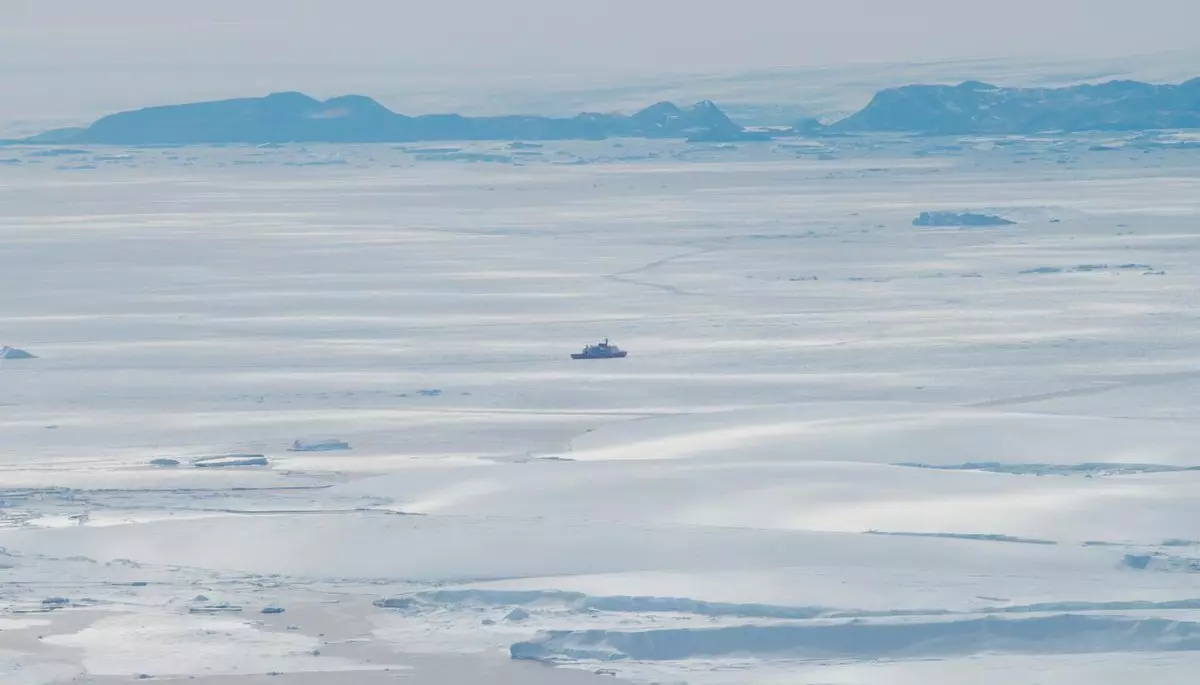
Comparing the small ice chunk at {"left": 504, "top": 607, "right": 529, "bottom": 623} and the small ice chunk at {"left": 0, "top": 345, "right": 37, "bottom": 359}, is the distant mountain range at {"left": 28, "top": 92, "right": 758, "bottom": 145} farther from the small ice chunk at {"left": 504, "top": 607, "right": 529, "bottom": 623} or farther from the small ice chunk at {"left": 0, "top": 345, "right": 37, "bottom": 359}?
the small ice chunk at {"left": 504, "top": 607, "right": 529, "bottom": 623}

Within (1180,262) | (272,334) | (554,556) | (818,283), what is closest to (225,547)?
(554,556)

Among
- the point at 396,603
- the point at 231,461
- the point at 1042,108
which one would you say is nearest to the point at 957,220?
the point at 231,461

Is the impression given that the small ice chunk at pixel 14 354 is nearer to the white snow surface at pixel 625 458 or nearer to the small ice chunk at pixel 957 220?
the white snow surface at pixel 625 458

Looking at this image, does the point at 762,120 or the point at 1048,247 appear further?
the point at 762,120

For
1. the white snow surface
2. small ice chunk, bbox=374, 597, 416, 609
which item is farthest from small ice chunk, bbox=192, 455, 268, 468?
small ice chunk, bbox=374, 597, 416, 609

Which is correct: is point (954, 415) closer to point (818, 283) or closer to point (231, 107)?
point (818, 283)

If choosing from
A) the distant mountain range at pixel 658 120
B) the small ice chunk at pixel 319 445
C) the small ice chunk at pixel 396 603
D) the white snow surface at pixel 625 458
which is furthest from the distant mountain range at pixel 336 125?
the small ice chunk at pixel 396 603

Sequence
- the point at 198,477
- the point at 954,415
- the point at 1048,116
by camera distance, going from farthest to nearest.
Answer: the point at 1048,116 → the point at 954,415 → the point at 198,477
